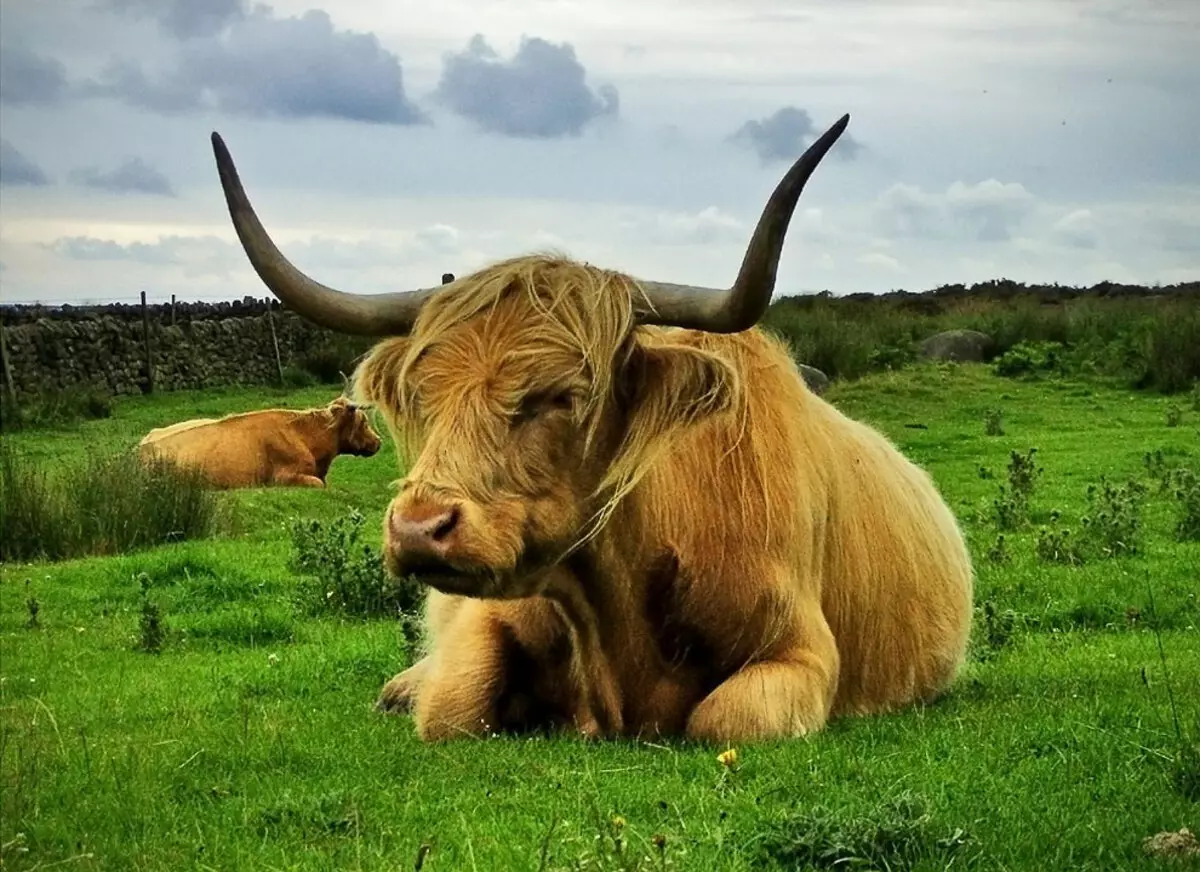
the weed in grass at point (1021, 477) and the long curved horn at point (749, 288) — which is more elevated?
the long curved horn at point (749, 288)

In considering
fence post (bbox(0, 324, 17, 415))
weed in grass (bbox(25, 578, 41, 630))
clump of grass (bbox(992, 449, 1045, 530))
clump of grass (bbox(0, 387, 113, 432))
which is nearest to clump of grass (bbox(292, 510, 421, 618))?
weed in grass (bbox(25, 578, 41, 630))

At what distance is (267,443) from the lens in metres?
19.7

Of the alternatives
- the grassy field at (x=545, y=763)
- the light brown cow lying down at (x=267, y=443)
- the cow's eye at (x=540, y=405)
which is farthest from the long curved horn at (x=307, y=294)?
the light brown cow lying down at (x=267, y=443)

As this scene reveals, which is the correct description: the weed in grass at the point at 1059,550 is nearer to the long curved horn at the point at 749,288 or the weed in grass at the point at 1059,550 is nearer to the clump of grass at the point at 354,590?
the clump of grass at the point at 354,590

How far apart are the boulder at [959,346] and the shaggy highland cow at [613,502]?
27.8 meters

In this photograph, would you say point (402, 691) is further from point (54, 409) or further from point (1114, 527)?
point (54, 409)

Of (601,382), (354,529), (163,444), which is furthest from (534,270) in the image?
(163,444)

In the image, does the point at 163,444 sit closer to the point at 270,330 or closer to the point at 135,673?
the point at 135,673

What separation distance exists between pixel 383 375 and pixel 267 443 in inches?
581

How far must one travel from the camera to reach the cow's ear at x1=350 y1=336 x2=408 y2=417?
207 inches

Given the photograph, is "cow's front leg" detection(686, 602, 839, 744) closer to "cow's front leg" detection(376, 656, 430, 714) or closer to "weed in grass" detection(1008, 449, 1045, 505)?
"cow's front leg" detection(376, 656, 430, 714)

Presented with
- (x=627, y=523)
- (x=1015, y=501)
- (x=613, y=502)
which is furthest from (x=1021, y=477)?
(x=613, y=502)

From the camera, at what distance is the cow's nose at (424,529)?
4.42 meters

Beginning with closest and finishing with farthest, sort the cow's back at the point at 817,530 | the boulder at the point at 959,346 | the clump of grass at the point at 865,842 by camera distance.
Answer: the clump of grass at the point at 865,842 < the cow's back at the point at 817,530 < the boulder at the point at 959,346
